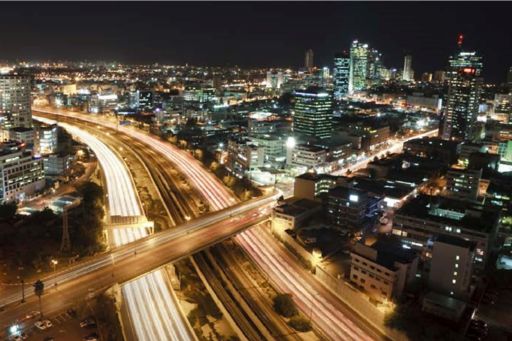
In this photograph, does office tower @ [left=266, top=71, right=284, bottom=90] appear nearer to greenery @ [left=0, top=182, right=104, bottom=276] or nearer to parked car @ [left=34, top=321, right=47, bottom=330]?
greenery @ [left=0, top=182, right=104, bottom=276]

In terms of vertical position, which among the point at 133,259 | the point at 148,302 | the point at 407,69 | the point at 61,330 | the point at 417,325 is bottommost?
the point at 417,325

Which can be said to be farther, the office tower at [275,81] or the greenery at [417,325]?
the office tower at [275,81]

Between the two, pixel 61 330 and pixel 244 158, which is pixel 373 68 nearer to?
pixel 244 158

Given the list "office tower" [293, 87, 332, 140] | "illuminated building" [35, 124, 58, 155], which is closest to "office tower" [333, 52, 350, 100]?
"office tower" [293, 87, 332, 140]

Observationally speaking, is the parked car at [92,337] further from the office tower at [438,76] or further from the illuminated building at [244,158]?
Answer: the office tower at [438,76]

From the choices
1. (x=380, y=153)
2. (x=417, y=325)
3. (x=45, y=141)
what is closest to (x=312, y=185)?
(x=417, y=325)

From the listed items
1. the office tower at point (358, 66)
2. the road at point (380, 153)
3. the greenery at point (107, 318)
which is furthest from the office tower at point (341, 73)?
the greenery at point (107, 318)

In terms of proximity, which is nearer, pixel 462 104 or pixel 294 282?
pixel 294 282
